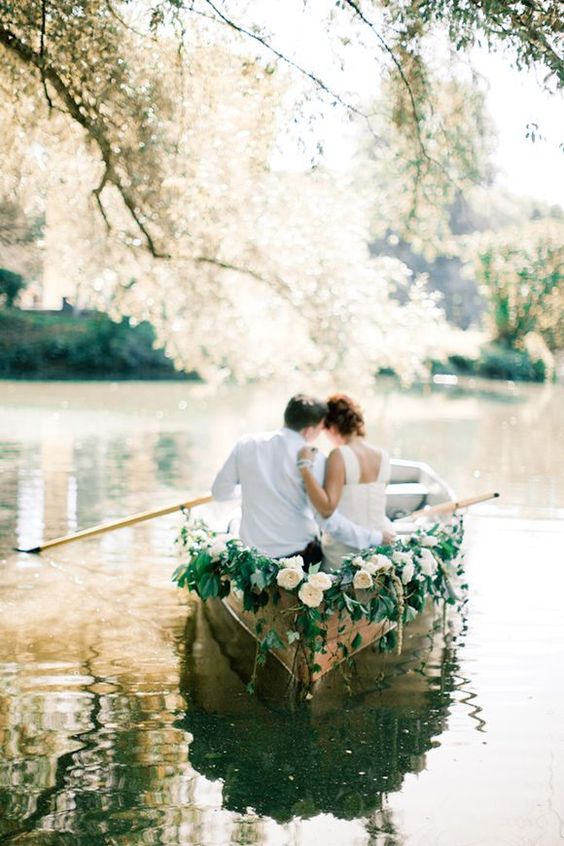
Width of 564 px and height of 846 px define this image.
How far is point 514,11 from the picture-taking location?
21.1 feet

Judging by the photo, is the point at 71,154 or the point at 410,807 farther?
the point at 71,154

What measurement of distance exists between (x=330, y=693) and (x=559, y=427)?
68.8 ft

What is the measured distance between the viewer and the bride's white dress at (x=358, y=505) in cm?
648

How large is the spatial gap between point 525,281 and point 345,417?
44873 millimetres

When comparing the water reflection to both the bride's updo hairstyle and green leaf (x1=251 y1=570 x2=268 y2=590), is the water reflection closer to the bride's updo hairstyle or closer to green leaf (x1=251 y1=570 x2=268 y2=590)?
green leaf (x1=251 y1=570 x2=268 y2=590)

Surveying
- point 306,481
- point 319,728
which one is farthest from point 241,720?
point 306,481

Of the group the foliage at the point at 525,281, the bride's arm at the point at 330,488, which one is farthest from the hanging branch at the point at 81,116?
the foliage at the point at 525,281

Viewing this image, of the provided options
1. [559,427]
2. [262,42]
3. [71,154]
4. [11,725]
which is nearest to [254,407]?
[559,427]

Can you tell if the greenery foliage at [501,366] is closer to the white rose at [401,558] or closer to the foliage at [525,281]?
the foliage at [525,281]

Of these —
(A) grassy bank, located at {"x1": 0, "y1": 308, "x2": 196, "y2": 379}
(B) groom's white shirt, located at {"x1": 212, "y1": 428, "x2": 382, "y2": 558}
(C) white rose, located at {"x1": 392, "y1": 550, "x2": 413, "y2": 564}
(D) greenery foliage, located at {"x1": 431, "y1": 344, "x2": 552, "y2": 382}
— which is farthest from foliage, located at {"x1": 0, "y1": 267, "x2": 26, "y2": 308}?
(C) white rose, located at {"x1": 392, "y1": 550, "x2": 413, "y2": 564}

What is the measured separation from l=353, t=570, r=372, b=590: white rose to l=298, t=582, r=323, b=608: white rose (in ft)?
0.84

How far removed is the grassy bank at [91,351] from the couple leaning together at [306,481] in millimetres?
33788

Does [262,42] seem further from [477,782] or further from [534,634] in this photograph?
[477,782]

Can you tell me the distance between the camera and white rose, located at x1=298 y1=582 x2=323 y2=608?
574 centimetres
